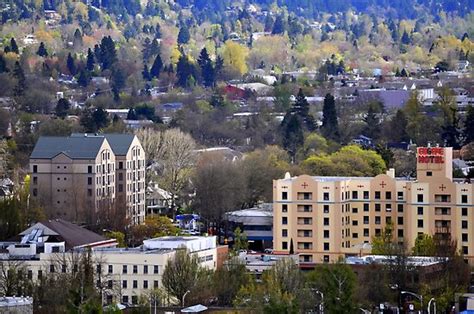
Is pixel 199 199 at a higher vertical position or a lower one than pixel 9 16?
lower

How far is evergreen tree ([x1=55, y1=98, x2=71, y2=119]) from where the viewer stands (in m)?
110

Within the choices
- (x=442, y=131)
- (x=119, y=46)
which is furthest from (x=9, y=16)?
(x=442, y=131)

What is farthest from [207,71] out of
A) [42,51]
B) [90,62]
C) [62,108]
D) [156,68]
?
[62,108]

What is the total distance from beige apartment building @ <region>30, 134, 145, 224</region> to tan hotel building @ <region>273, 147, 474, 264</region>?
26.8 ft

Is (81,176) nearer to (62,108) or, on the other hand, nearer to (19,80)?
(62,108)

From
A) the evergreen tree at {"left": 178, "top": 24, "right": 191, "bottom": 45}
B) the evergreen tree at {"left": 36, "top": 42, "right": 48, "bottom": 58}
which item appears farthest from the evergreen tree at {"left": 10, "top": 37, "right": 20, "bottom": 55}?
the evergreen tree at {"left": 178, "top": 24, "right": 191, "bottom": 45}

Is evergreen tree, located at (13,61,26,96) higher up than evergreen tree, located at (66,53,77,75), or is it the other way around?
evergreen tree, located at (66,53,77,75)

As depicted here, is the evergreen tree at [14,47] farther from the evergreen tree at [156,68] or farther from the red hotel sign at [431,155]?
the red hotel sign at [431,155]

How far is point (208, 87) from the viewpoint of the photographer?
14300 centimetres

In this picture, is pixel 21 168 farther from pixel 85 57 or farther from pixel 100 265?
pixel 85 57

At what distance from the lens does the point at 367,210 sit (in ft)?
227

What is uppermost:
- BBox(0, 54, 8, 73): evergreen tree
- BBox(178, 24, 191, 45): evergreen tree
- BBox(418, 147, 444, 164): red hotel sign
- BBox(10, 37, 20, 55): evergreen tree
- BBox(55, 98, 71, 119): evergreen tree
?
BBox(178, 24, 191, 45): evergreen tree

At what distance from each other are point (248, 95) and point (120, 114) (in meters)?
18.1

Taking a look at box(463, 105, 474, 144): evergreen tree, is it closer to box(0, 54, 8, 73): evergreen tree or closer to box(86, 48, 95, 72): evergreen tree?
box(0, 54, 8, 73): evergreen tree
